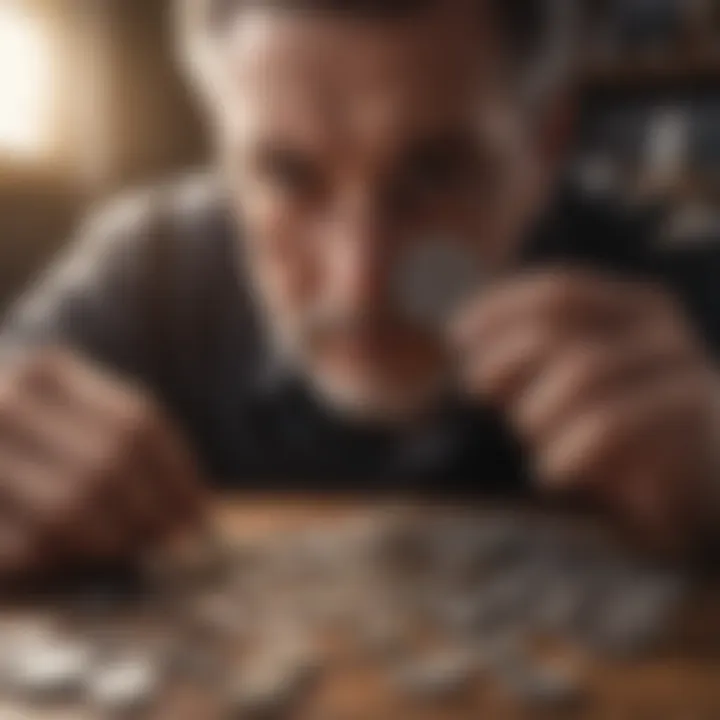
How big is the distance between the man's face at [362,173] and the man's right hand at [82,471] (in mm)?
87

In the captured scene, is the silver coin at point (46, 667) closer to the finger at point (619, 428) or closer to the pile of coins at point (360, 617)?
the pile of coins at point (360, 617)

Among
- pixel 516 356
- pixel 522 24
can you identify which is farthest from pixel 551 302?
pixel 522 24

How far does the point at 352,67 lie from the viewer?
0.68 meters

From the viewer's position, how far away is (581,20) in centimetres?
69

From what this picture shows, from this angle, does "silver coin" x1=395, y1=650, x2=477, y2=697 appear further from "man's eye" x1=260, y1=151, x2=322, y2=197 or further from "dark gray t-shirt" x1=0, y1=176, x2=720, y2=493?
"man's eye" x1=260, y1=151, x2=322, y2=197

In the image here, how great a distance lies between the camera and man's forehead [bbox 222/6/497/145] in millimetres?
678

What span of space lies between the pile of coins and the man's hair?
230mm

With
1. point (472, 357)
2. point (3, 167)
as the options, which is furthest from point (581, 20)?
point (3, 167)

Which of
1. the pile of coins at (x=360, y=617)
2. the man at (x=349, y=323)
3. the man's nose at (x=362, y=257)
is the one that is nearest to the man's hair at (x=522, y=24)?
the man at (x=349, y=323)

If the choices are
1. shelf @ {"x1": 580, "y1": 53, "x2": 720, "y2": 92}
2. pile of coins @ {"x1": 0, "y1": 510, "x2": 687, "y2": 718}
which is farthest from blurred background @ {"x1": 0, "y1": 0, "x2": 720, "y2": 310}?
pile of coins @ {"x1": 0, "y1": 510, "x2": 687, "y2": 718}

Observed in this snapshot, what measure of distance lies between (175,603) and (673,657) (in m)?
0.24

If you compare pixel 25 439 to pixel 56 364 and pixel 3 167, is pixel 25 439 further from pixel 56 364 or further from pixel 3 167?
pixel 3 167

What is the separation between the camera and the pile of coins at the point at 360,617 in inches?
23.3

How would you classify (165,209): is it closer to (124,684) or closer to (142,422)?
(142,422)
